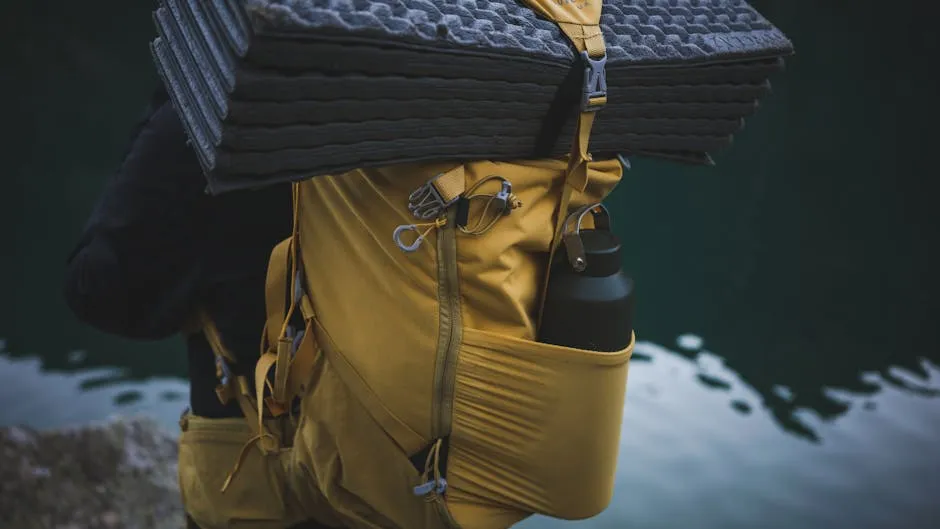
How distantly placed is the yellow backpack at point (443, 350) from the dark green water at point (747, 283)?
2.03 m

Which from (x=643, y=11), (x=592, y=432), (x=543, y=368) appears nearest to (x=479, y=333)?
(x=543, y=368)

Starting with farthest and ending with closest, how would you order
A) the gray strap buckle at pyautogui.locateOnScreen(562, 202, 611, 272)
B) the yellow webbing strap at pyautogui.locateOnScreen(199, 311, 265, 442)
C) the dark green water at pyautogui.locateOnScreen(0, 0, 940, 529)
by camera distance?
the dark green water at pyautogui.locateOnScreen(0, 0, 940, 529) → the yellow webbing strap at pyautogui.locateOnScreen(199, 311, 265, 442) → the gray strap buckle at pyautogui.locateOnScreen(562, 202, 611, 272)

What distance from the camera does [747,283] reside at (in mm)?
4457

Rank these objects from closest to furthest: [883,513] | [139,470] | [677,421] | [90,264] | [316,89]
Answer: [316,89], [90,264], [139,470], [883,513], [677,421]

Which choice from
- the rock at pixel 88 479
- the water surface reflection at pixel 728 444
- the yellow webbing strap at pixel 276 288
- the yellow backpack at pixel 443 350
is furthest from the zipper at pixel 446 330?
the water surface reflection at pixel 728 444

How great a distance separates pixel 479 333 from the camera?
92 centimetres

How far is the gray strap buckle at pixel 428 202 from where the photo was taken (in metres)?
0.85

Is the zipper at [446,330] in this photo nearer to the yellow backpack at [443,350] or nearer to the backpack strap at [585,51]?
the yellow backpack at [443,350]

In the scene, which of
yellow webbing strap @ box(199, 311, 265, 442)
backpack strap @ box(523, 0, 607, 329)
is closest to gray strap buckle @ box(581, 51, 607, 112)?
Answer: backpack strap @ box(523, 0, 607, 329)

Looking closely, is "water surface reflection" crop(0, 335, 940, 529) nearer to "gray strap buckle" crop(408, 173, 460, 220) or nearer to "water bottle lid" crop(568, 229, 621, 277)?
"water bottle lid" crop(568, 229, 621, 277)

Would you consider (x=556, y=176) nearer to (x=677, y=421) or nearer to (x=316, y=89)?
(x=316, y=89)

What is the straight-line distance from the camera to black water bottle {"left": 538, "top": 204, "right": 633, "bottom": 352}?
957mm

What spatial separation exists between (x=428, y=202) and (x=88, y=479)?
83.7 inches

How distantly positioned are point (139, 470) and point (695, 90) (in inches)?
87.5
